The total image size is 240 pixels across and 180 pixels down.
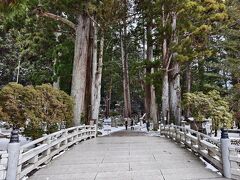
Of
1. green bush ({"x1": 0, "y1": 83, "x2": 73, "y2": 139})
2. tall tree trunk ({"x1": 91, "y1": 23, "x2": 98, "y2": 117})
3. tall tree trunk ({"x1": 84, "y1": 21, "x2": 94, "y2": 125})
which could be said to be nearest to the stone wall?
green bush ({"x1": 0, "y1": 83, "x2": 73, "y2": 139})

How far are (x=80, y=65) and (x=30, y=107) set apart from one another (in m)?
7.93

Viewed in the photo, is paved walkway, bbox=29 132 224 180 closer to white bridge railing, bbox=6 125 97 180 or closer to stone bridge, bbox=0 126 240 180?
stone bridge, bbox=0 126 240 180

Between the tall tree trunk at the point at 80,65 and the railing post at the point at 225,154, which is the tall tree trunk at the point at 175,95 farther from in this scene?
the railing post at the point at 225,154

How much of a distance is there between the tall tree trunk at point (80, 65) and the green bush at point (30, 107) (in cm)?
574

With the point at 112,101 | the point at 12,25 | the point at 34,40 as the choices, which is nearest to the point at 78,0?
the point at 12,25

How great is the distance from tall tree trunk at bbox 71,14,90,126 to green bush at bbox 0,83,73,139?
574cm

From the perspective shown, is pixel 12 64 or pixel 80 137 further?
pixel 12 64

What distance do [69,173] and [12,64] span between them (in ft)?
104

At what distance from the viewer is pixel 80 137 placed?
14719mm

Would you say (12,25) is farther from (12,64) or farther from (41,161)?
(12,64)

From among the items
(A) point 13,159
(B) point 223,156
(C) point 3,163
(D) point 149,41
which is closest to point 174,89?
(D) point 149,41

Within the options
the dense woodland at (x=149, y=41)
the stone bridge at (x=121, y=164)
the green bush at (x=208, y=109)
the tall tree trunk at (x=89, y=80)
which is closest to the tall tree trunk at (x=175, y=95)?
the dense woodland at (x=149, y=41)

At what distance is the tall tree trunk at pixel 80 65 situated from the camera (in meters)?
18.3

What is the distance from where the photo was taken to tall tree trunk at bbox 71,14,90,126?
60.1ft
